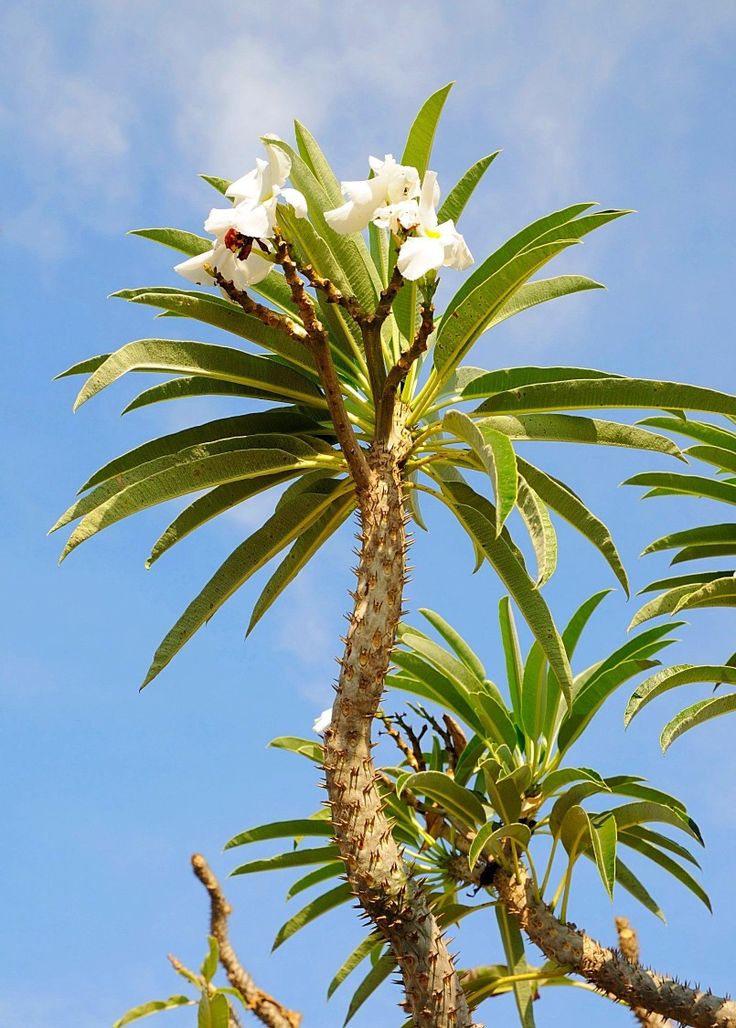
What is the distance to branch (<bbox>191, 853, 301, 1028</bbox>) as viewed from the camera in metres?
5.35

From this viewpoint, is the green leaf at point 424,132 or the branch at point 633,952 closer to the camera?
the green leaf at point 424,132

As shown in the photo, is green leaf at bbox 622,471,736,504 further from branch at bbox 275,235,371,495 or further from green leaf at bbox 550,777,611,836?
branch at bbox 275,235,371,495

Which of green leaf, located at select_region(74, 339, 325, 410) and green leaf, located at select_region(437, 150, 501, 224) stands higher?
green leaf, located at select_region(437, 150, 501, 224)

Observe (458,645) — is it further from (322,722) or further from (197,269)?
(197,269)

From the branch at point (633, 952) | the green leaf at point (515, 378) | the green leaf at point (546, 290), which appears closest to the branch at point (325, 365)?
the green leaf at point (515, 378)

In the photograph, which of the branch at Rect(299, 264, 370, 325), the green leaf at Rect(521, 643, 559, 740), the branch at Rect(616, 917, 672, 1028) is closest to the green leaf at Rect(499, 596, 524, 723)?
the green leaf at Rect(521, 643, 559, 740)

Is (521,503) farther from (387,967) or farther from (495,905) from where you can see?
(387,967)

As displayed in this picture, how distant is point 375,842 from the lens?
372 centimetres

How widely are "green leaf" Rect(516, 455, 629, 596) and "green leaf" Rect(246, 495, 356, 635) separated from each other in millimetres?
824

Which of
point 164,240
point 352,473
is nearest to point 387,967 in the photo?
point 352,473

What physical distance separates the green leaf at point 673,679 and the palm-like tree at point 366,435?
0.81 metres

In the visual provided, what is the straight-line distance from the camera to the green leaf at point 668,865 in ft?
18.2

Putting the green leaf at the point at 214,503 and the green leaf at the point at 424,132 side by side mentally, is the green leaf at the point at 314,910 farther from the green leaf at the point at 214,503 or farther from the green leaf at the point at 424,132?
the green leaf at the point at 424,132

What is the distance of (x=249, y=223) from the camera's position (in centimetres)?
376
